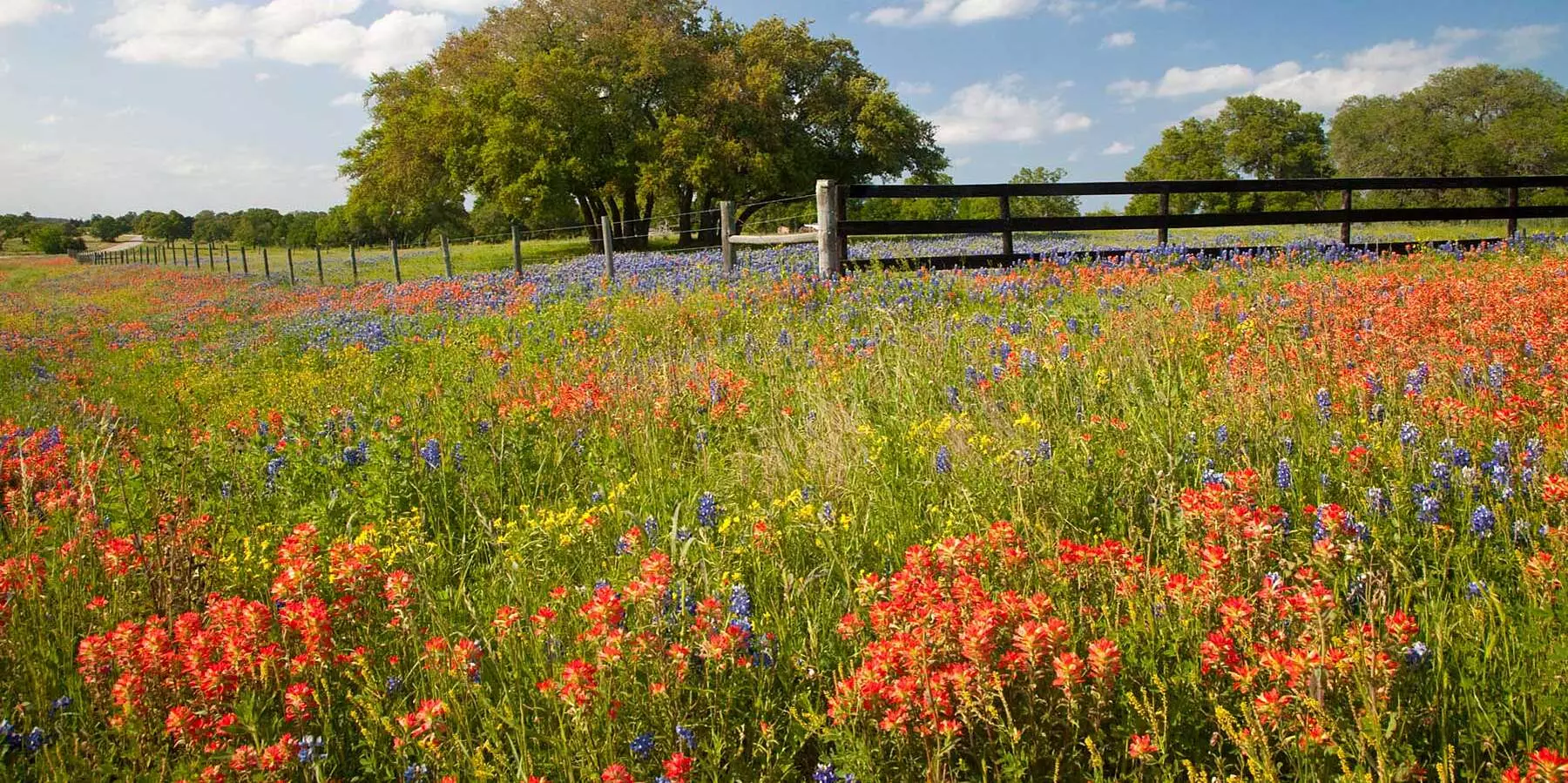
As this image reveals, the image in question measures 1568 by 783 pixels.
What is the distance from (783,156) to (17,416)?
3345 cm

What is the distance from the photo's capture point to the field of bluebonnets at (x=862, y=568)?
1868mm

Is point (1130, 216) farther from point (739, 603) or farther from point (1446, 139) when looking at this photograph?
point (1446, 139)

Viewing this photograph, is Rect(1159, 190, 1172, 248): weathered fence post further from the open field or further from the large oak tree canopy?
the large oak tree canopy

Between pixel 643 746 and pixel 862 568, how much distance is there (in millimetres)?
1126

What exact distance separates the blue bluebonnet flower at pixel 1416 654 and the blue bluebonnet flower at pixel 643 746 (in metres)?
1.59

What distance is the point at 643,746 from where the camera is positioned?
1.90 m

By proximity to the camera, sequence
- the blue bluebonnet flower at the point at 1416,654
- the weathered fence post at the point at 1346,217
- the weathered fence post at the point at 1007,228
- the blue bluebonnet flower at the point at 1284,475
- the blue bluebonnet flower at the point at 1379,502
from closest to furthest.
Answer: the blue bluebonnet flower at the point at 1416,654 → the blue bluebonnet flower at the point at 1379,502 → the blue bluebonnet flower at the point at 1284,475 → the weathered fence post at the point at 1007,228 → the weathered fence post at the point at 1346,217

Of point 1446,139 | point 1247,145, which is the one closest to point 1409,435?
point 1446,139

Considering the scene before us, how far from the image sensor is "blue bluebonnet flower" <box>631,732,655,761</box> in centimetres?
189

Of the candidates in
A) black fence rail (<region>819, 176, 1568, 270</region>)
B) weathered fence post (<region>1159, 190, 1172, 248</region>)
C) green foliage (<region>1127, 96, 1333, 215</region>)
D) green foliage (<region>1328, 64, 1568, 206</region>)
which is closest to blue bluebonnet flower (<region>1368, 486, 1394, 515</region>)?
black fence rail (<region>819, 176, 1568, 270</region>)

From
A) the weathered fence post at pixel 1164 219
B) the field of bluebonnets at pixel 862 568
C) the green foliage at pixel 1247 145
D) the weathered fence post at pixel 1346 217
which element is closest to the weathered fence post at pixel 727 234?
the weathered fence post at pixel 1164 219

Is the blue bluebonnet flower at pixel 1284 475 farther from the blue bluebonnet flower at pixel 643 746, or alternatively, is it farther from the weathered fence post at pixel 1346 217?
the weathered fence post at pixel 1346 217

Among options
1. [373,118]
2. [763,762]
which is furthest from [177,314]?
[373,118]

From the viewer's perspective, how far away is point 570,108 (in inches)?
1411
